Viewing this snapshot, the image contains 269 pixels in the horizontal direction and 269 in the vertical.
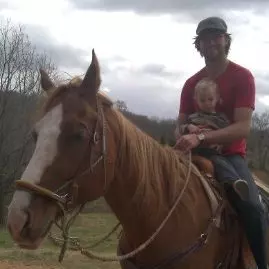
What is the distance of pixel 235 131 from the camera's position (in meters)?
4.16

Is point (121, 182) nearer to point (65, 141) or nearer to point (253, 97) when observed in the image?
point (65, 141)

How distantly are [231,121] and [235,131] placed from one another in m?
0.32

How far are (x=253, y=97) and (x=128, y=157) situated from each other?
1.46 metres

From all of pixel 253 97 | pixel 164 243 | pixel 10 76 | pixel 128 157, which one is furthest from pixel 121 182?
pixel 10 76

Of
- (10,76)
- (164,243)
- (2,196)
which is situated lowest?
(2,196)

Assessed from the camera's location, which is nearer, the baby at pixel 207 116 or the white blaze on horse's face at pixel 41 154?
the white blaze on horse's face at pixel 41 154

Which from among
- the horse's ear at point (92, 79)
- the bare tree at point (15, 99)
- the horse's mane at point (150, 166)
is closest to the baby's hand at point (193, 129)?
the horse's mane at point (150, 166)

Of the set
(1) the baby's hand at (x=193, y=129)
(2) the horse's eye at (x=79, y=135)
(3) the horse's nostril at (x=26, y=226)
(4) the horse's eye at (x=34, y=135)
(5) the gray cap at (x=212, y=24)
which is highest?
(5) the gray cap at (x=212, y=24)

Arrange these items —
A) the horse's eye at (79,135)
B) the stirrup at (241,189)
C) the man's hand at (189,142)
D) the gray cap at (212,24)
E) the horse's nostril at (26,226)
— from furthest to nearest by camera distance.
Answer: the gray cap at (212,24)
the man's hand at (189,142)
the stirrup at (241,189)
the horse's eye at (79,135)
the horse's nostril at (26,226)

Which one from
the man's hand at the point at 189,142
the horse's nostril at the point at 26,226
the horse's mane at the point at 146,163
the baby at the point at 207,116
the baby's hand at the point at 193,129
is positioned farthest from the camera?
the baby at the point at 207,116

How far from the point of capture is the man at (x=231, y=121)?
4.01 m

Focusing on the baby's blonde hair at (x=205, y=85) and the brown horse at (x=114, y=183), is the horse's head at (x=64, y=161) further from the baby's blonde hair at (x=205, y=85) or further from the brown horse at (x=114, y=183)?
the baby's blonde hair at (x=205, y=85)

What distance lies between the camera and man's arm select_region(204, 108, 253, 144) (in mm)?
4113

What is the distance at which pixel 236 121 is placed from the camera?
429 cm
